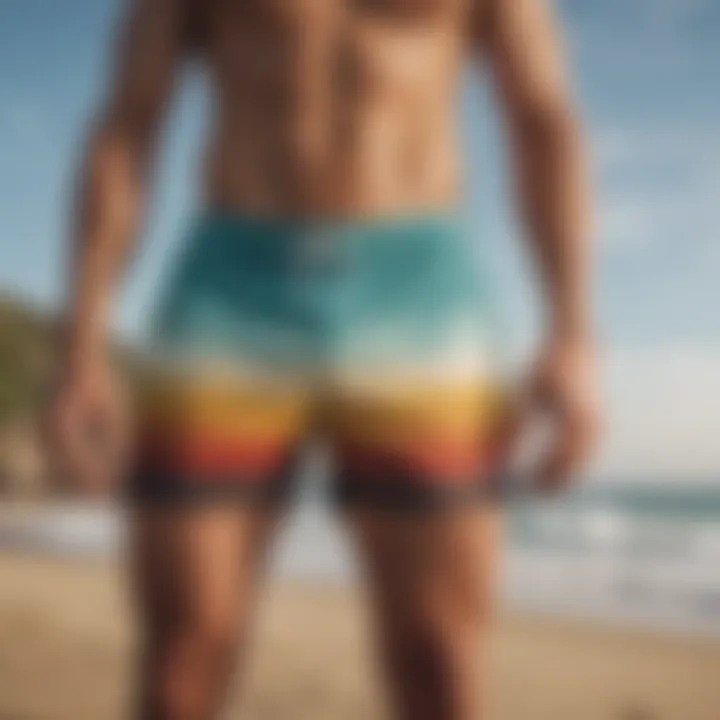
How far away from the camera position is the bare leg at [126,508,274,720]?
1006mm

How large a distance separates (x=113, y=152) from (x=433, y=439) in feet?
1.02

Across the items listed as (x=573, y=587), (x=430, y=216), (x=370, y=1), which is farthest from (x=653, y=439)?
(x=370, y=1)

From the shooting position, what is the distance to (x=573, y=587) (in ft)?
3.53

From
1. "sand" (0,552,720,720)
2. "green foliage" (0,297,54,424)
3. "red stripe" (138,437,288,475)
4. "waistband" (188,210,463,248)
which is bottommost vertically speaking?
"sand" (0,552,720,720)

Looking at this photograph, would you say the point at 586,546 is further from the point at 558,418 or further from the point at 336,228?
the point at 336,228

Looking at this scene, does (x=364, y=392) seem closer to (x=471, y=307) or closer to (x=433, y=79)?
(x=471, y=307)

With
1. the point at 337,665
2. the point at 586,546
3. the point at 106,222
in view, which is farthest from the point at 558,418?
the point at 106,222

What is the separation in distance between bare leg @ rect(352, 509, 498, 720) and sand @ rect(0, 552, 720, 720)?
0.02 meters

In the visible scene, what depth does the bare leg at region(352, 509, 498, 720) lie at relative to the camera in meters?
1.00

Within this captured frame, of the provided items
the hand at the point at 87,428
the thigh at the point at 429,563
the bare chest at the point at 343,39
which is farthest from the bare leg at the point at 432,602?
the bare chest at the point at 343,39

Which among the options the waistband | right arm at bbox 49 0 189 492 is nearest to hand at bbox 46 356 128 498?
right arm at bbox 49 0 189 492

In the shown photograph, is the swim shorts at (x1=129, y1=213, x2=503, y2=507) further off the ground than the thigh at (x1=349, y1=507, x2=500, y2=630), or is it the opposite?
the swim shorts at (x1=129, y1=213, x2=503, y2=507)

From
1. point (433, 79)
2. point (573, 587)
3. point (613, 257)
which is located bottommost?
point (573, 587)

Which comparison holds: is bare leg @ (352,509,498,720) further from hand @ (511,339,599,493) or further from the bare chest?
the bare chest
